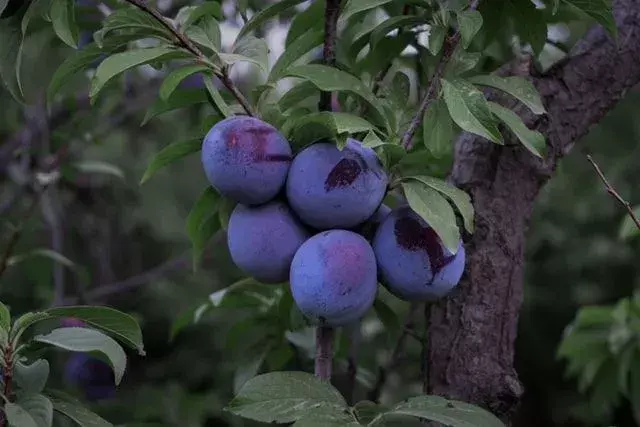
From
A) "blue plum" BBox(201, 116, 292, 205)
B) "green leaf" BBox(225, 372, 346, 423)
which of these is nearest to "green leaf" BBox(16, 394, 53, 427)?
"green leaf" BBox(225, 372, 346, 423)

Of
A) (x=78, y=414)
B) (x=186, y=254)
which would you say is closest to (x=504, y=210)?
(x=78, y=414)

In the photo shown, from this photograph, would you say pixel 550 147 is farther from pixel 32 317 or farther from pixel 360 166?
pixel 32 317

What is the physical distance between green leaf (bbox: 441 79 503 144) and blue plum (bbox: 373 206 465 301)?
10 cm

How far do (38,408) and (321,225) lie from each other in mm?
309

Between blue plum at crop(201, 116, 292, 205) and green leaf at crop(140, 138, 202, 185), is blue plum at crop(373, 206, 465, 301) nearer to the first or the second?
blue plum at crop(201, 116, 292, 205)

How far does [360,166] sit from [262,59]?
154 mm

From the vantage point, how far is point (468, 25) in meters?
0.85

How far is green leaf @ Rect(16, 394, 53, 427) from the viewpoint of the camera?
743 millimetres

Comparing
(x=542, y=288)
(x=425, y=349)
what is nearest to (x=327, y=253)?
(x=425, y=349)

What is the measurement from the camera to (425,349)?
1.10m

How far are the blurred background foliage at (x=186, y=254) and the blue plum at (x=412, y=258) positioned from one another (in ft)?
0.70

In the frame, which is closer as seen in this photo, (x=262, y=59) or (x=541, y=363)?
(x=262, y=59)

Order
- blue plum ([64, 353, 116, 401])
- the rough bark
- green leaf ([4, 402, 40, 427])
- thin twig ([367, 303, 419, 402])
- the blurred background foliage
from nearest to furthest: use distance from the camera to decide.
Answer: green leaf ([4, 402, 40, 427]), the rough bark, thin twig ([367, 303, 419, 402]), the blurred background foliage, blue plum ([64, 353, 116, 401])

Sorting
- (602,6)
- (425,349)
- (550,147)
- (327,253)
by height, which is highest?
(602,6)
